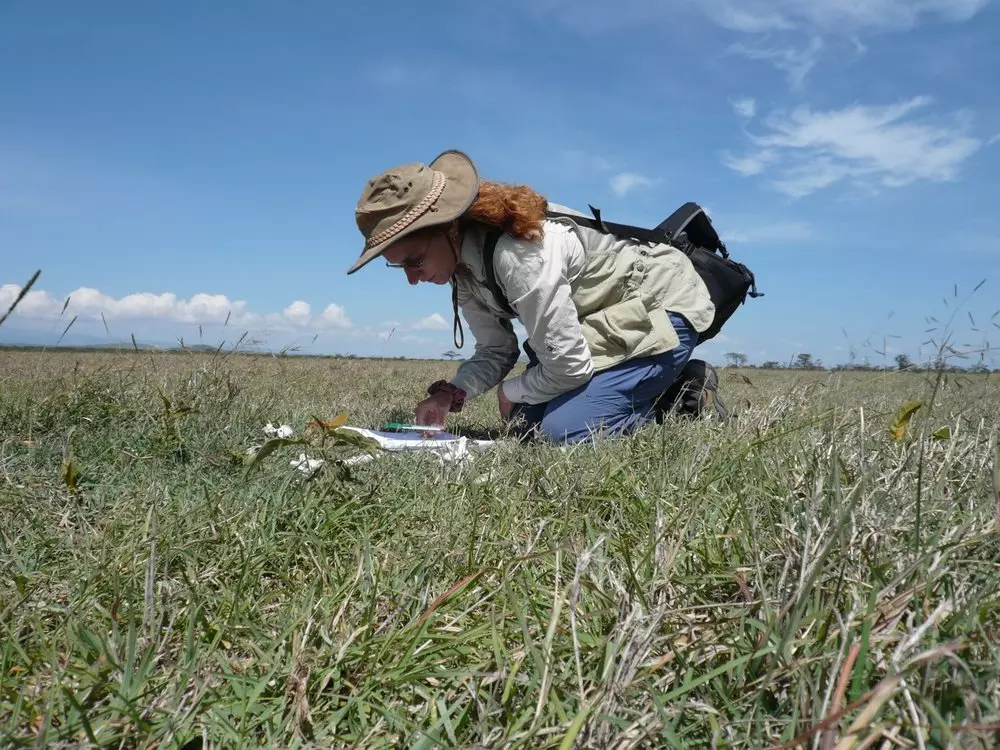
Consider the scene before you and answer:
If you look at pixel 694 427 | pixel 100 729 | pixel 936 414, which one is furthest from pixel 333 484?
pixel 936 414

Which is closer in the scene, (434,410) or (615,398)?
(615,398)

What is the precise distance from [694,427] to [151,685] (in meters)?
2.34

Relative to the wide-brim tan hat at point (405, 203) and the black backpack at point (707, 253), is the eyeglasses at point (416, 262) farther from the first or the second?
the black backpack at point (707, 253)

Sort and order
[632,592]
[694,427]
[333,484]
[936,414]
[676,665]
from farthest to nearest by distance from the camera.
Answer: [936,414] → [694,427] → [333,484] → [632,592] → [676,665]

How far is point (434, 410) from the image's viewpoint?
411 cm

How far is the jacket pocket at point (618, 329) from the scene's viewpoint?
3.82 meters

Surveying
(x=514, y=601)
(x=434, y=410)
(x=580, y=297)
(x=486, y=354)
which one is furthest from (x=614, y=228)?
(x=514, y=601)

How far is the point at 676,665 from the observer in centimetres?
123

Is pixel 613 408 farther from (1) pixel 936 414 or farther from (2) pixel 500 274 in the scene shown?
(1) pixel 936 414

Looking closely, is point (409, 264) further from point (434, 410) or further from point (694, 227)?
point (694, 227)

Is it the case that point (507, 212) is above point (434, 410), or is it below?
above

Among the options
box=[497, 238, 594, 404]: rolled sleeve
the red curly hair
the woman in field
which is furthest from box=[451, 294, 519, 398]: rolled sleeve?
the red curly hair

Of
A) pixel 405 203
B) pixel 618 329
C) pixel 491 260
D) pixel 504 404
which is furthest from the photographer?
pixel 504 404

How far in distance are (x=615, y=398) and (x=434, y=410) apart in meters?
1.07
